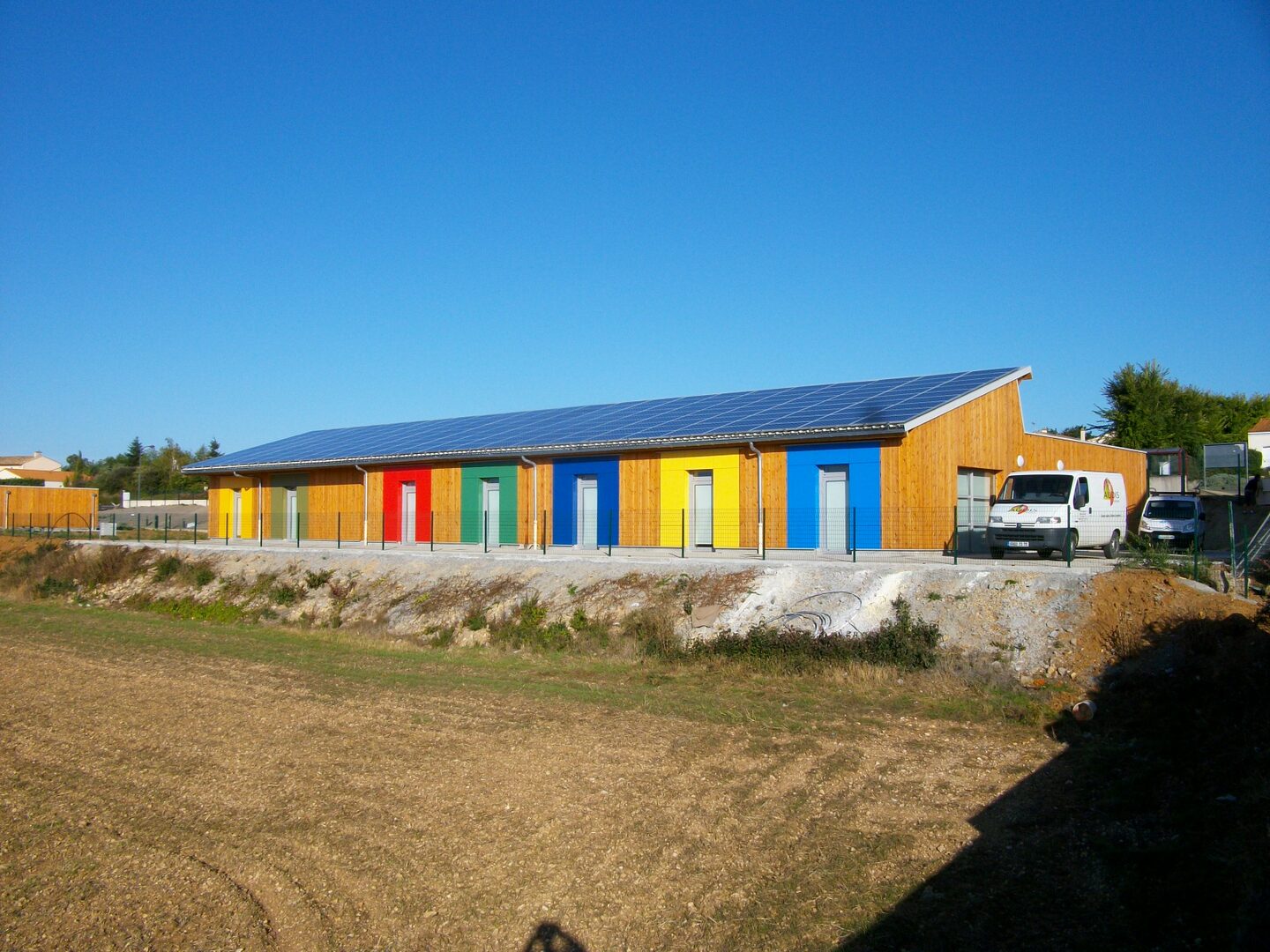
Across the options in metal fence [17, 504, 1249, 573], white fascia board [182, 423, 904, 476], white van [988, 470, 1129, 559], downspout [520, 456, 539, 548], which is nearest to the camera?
white van [988, 470, 1129, 559]

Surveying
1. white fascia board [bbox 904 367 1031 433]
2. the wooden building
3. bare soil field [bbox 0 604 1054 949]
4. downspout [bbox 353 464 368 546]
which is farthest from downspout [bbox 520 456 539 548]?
bare soil field [bbox 0 604 1054 949]

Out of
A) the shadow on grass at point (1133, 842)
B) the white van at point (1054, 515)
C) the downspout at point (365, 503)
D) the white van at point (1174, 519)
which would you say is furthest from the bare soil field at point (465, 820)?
the downspout at point (365, 503)

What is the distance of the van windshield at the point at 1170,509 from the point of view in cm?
2403

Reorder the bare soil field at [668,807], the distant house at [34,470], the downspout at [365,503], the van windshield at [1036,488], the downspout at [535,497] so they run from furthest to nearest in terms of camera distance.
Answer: the distant house at [34,470] < the downspout at [365,503] < the downspout at [535,497] < the van windshield at [1036,488] < the bare soil field at [668,807]

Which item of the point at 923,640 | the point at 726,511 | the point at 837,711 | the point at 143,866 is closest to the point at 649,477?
the point at 726,511

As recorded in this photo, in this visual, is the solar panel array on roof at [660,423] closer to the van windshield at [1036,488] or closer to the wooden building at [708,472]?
the wooden building at [708,472]

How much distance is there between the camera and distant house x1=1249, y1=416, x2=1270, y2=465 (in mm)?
55987

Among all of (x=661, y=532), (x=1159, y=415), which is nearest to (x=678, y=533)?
(x=661, y=532)

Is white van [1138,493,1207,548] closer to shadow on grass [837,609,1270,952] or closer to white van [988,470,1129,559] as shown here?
white van [988,470,1129,559]

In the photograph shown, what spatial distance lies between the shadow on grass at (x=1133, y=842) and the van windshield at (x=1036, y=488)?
8.16 metres

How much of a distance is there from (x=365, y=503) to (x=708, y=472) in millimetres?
13157

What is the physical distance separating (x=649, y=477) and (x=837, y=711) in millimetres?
13996

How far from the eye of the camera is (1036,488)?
19812mm

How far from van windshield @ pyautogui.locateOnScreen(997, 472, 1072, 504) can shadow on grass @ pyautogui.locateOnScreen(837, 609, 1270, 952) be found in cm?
816
